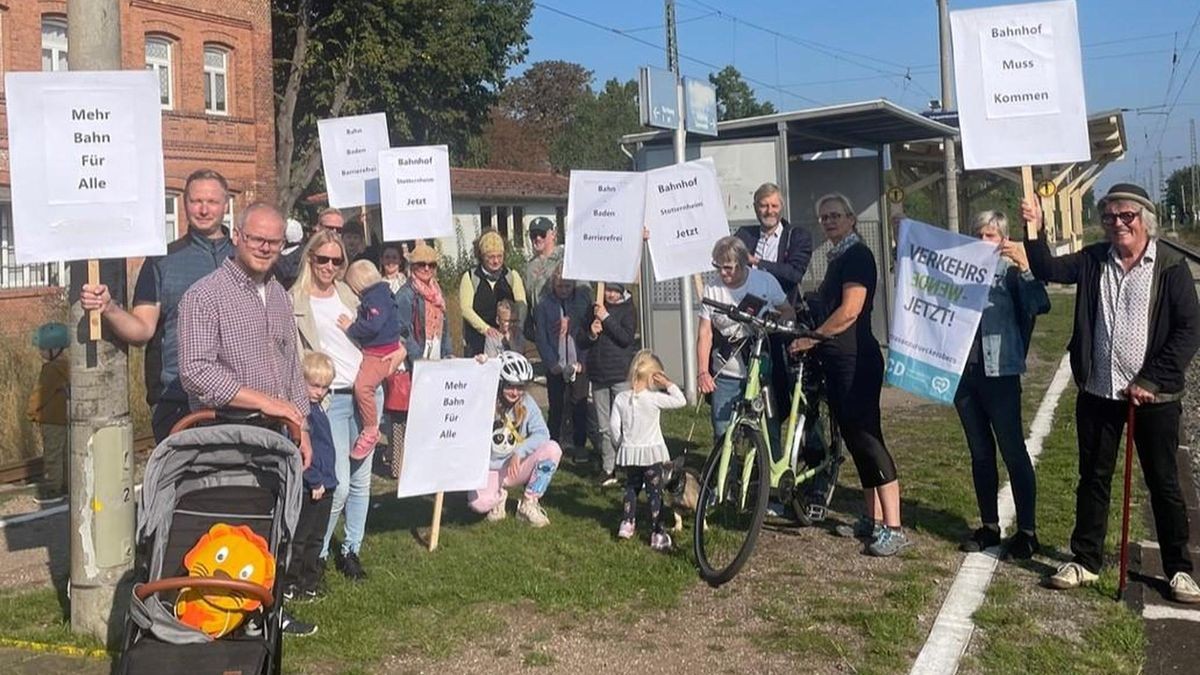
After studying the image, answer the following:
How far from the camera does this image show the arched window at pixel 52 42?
91.4ft

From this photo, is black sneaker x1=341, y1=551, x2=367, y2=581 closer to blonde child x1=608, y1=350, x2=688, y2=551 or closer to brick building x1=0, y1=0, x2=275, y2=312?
blonde child x1=608, y1=350, x2=688, y2=551

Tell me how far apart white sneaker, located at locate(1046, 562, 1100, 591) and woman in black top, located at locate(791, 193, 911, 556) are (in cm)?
93

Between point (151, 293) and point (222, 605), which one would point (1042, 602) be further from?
point (151, 293)

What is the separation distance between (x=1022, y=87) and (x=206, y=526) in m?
4.25

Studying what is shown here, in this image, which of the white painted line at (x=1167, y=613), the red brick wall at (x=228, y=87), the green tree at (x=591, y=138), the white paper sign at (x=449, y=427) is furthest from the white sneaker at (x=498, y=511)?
the green tree at (x=591, y=138)

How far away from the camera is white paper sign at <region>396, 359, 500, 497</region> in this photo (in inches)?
270

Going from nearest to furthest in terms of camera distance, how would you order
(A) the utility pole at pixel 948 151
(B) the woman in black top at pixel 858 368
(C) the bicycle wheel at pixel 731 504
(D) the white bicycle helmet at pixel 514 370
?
(C) the bicycle wheel at pixel 731 504 < (B) the woman in black top at pixel 858 368 < (D) the white bicycle helmet at pixel 514 370 < (A) the utility pole at pixel 948 151

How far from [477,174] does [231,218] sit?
55.5ft

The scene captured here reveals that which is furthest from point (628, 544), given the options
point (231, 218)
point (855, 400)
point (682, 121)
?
point (231, 218)

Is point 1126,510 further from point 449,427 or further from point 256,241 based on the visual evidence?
point 256,241

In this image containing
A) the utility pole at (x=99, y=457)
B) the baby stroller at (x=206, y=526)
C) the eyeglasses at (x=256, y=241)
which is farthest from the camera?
the utility pole at (x=99, y=457)

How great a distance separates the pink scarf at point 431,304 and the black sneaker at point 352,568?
2619 millimetres

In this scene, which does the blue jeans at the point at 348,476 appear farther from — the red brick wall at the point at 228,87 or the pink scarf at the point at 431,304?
the red brick wall at the point at 228,87

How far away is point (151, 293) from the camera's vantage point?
534 centimetres
